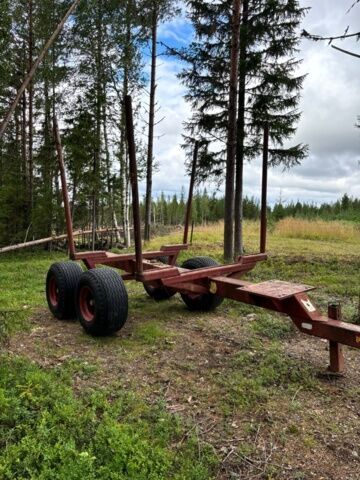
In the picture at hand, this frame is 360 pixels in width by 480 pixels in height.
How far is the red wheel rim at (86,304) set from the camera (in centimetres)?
476

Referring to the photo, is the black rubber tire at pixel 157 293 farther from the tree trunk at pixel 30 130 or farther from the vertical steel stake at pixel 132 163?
the tree trunk at pixel 30 130

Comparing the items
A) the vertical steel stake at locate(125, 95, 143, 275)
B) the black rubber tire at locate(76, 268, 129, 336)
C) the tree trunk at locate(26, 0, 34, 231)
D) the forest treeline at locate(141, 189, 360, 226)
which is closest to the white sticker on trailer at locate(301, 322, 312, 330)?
the vertical steel stake at locate(125, 95, 143, 275)

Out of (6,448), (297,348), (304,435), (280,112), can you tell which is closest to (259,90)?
(280,112)

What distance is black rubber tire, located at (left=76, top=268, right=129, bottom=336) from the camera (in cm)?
435

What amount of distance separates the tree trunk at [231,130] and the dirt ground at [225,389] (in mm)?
4694

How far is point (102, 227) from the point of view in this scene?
17.9m

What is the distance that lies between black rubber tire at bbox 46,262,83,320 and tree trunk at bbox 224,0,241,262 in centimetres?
517

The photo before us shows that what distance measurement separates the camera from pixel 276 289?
3.92 meters

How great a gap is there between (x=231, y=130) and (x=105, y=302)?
21.9 ft

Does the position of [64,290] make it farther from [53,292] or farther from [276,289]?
[276,289]

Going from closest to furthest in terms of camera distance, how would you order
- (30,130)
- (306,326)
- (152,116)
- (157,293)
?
1. (306,326)
2. (157,293)
3. (30,130)
4. (152,116)

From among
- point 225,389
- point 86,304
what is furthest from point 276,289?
point 86,304

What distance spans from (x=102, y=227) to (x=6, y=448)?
1578cm

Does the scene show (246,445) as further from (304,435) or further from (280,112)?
(280,112)
